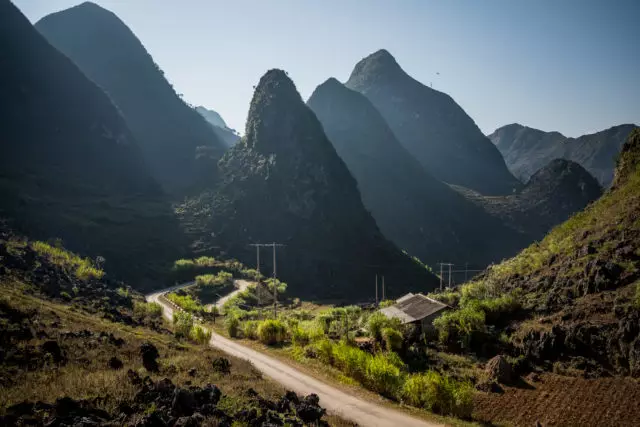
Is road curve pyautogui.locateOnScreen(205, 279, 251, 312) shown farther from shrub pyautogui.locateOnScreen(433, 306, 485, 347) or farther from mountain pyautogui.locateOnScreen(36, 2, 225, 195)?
mountain pyautogui.locateOnScreen(36, 2, 225, 195)

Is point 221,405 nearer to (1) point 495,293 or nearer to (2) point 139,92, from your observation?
(1) point 495,293

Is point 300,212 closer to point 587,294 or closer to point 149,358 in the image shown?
point 587,294

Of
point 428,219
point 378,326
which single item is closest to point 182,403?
point 378,326

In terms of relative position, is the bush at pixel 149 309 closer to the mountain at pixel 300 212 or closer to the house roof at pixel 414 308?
the house roof at pixel 414 308

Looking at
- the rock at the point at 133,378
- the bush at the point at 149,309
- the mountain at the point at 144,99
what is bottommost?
the bush at the point at 149,309

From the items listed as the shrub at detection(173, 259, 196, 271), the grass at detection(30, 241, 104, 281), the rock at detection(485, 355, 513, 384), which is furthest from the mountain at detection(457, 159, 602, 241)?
the grass at detection(30, 241, 104, 281)

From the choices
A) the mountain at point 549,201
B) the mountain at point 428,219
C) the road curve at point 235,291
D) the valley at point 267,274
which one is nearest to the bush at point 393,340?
the valley at point 267,274
